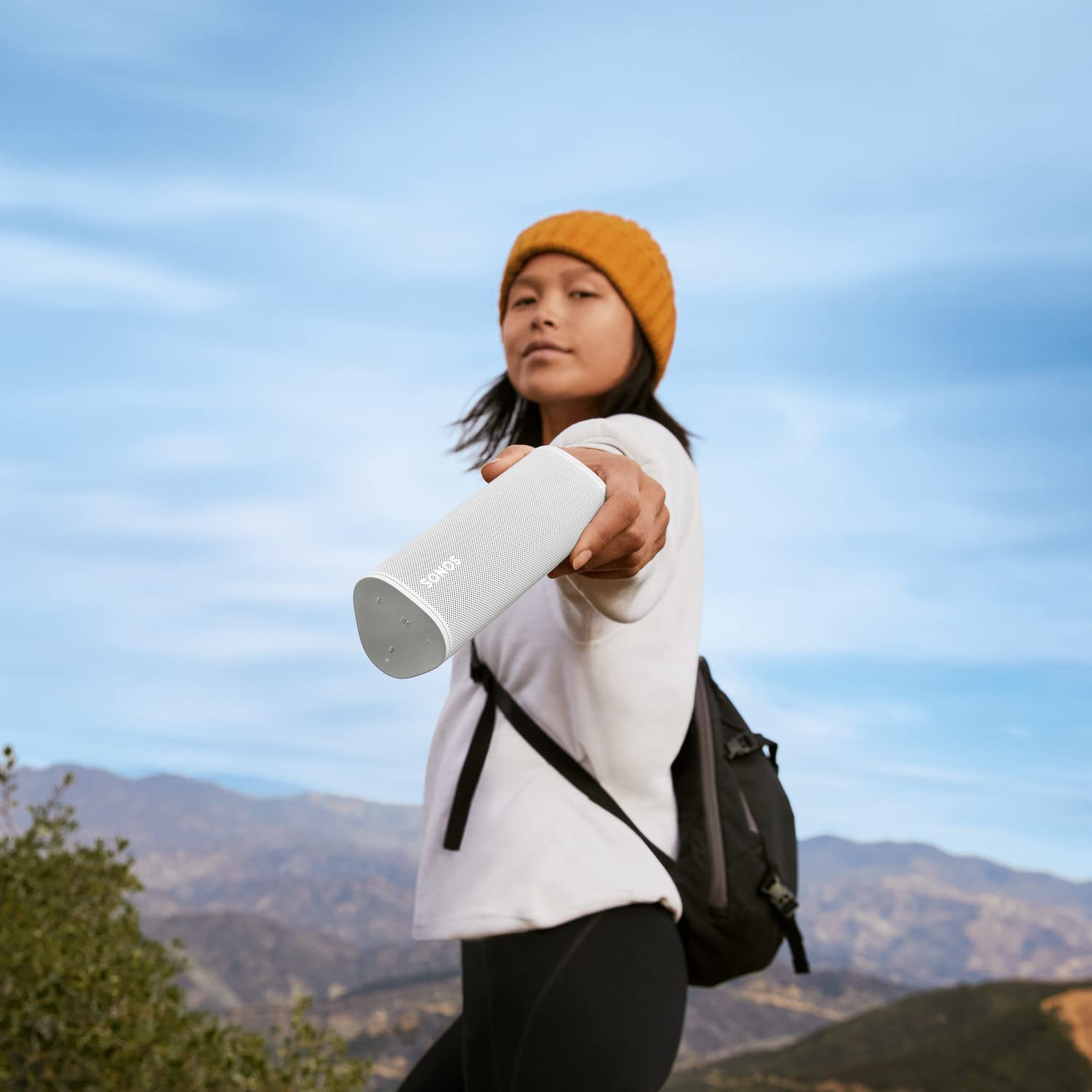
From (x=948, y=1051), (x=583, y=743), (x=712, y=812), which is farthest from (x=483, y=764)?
(x=948, y=1051)

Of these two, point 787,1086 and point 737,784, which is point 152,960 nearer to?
point 737,784

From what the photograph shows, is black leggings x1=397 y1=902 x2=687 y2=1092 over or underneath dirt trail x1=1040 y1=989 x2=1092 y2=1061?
over

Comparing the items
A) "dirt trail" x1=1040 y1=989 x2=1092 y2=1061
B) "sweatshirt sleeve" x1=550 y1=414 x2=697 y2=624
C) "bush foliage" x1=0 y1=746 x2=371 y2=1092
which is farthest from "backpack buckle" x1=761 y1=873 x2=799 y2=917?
"dirt trail" x1=1040 y1=989 x2=1092 y2=1061

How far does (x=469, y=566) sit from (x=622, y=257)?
5.18 ft

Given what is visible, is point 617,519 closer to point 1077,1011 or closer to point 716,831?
point 716,831

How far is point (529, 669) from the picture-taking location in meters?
2.27

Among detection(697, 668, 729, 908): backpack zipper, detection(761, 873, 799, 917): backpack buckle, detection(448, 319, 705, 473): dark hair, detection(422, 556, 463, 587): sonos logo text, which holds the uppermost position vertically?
detection(448, 319, 705, 473): dark hair

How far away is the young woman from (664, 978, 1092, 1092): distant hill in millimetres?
29878

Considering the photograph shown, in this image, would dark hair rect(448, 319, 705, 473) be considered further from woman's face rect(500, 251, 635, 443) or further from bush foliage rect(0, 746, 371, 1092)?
bush foliage rect(0, 746, 371, 1092)

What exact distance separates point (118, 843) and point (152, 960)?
3.00 feet

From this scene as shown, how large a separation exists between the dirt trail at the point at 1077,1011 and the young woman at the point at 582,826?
1223 inches

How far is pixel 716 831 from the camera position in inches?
90.7

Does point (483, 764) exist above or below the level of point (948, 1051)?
above

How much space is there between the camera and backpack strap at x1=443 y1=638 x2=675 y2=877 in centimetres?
218
